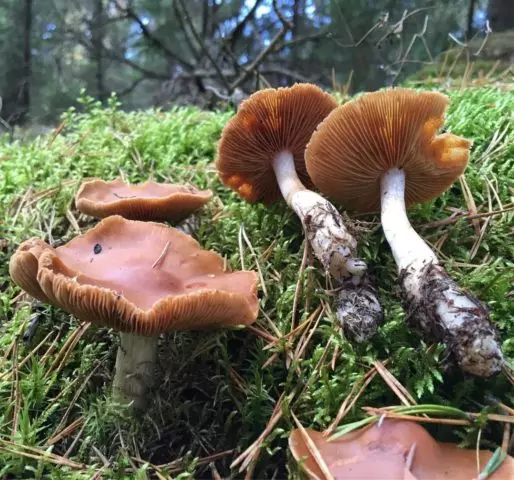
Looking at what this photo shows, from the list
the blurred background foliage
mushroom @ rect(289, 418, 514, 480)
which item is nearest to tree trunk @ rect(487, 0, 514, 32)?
the blurred background foliage

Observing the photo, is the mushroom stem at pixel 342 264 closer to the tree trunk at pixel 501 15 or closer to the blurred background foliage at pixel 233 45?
the blurred background foliage at pixel 233 45

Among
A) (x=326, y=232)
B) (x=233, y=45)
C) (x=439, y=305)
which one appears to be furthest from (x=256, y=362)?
(x=233, y=45)

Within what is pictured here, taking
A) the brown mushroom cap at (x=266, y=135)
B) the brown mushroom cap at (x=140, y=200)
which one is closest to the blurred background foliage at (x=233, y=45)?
the brown mushroom cap at (x=266, y=135)

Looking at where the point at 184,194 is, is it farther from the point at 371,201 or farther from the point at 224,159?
the point at 371,201

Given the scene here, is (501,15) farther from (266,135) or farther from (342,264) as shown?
(342,264)

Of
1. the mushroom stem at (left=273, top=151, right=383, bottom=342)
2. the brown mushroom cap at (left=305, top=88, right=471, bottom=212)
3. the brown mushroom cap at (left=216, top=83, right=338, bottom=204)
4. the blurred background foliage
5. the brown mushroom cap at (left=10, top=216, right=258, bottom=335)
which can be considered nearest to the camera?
the brown mushroom cap at (left=10, top=216, right=258, bottom=335)

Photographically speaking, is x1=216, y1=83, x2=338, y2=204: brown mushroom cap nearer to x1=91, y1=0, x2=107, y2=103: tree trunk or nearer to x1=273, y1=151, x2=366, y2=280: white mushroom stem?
x1=273, y1=151, x2=366, y2=280: white mushroom stem
